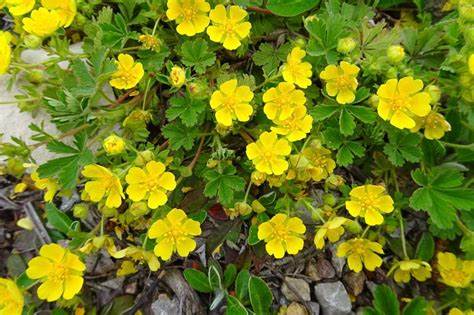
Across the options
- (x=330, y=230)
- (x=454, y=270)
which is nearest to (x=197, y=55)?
(x=330, y=230)

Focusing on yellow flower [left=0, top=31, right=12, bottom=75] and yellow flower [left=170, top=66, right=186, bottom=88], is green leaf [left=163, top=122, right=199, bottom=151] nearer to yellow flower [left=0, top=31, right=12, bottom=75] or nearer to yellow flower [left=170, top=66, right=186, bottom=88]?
yellow flower [left=170, top=66, right=186, bottom=88]

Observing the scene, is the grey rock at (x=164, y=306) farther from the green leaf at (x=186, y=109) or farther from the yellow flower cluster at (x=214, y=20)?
the yellow flower cluster at (x=214, y=20)

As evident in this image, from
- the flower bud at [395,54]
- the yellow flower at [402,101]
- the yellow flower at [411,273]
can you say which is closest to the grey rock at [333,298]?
the yellow flower at [411,273]

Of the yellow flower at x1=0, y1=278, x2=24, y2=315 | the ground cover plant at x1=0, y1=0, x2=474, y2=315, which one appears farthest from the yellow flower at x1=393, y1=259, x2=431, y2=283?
the yellow flower at x1=0, y1=278, x2=24, y2=315

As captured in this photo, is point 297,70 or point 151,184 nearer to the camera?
point 151,184

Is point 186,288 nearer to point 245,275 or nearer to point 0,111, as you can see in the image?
point 245,275

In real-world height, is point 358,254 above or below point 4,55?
below

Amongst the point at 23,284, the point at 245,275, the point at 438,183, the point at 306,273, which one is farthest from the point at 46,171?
the point at 438,183

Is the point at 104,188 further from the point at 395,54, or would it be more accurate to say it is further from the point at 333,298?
the point at 395,54
